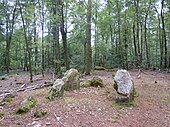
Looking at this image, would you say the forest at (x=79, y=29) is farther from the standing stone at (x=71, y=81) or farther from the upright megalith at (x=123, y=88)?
the upright megalith at (x=123, y=88)

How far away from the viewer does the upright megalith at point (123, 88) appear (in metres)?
7.27

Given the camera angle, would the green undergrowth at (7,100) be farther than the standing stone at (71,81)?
No

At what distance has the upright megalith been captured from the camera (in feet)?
23.9

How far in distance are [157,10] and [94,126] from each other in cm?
2275

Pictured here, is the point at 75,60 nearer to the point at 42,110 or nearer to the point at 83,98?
the point at 83,98

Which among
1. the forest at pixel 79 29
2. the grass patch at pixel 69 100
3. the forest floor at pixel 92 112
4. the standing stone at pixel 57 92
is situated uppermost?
the forest at pixel 79 29

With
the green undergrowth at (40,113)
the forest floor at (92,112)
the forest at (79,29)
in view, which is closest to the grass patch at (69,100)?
the forest floor at (92,112)

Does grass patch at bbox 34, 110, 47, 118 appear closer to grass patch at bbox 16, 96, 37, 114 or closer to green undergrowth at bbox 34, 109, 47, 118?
green undergrowth at bbox 34, 109, 47, 118

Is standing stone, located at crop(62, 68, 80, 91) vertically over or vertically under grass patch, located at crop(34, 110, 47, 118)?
over

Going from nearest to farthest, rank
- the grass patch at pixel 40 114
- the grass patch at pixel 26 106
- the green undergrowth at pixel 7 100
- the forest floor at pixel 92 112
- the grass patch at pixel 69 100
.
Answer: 1. the forest floor at pixel 92 112
2. the grass patch at pixel 40 114
3. the grass patch at pixel 26 106
4. the grass patch at pixel 69 100
5. the green undergrowth at pixel 7 100

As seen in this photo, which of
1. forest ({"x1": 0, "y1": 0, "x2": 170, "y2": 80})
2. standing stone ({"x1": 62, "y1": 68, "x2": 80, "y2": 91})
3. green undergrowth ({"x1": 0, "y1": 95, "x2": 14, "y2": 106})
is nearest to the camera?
green undergrowth ({"x1": 0, "y1": 95, "x2": 14, "y2": 106})

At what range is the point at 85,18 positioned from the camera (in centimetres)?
1611

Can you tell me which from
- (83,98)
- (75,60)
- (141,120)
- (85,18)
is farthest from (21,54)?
(141,120)

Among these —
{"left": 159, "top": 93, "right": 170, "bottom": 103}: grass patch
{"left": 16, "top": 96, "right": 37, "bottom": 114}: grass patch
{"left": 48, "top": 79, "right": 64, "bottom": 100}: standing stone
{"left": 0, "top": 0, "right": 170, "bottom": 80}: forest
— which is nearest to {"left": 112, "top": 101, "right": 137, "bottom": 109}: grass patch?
{"left": 159, "top": 93, "right": 170, "bottom": 103}: grass patch
